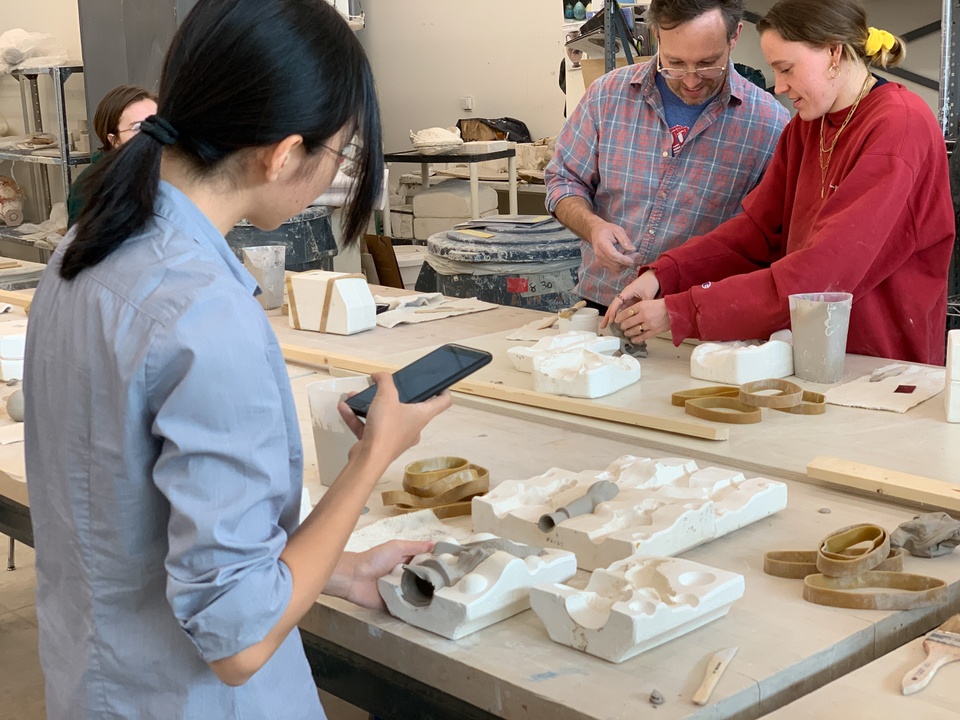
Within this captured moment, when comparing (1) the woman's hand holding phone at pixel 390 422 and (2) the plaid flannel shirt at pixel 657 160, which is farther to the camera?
(2) the plaid flannel shirt at pixel 657 160

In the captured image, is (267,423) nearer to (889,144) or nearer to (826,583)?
(826,583)

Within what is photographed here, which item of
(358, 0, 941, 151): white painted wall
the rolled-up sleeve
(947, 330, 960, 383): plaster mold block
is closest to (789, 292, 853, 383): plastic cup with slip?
(947, 330, 960, 383): plaster mold block

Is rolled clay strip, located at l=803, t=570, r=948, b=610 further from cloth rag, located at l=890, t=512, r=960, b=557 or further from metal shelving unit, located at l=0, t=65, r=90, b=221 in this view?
metal shelving unit, located at l=0, t=65, r=90, b=221

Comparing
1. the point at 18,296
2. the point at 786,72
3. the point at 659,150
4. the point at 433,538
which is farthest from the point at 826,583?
the point at 18,296

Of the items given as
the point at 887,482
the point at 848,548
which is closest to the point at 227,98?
the point at 848,548

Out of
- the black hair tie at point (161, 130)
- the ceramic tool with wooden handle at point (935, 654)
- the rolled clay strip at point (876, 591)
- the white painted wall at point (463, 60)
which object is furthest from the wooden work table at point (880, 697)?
the white painted wall at point (463, 60)

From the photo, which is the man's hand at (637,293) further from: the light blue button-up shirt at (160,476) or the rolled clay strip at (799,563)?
the light blue button-up shirt at (160,476)

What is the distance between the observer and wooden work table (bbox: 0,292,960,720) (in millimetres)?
1157

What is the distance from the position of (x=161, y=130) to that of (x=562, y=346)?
4.93ft

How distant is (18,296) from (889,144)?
2.77 metres

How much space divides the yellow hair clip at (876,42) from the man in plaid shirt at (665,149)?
0.49 metres

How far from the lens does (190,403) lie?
93cm

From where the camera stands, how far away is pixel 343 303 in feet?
9.51

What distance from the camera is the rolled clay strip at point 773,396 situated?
2.11m
